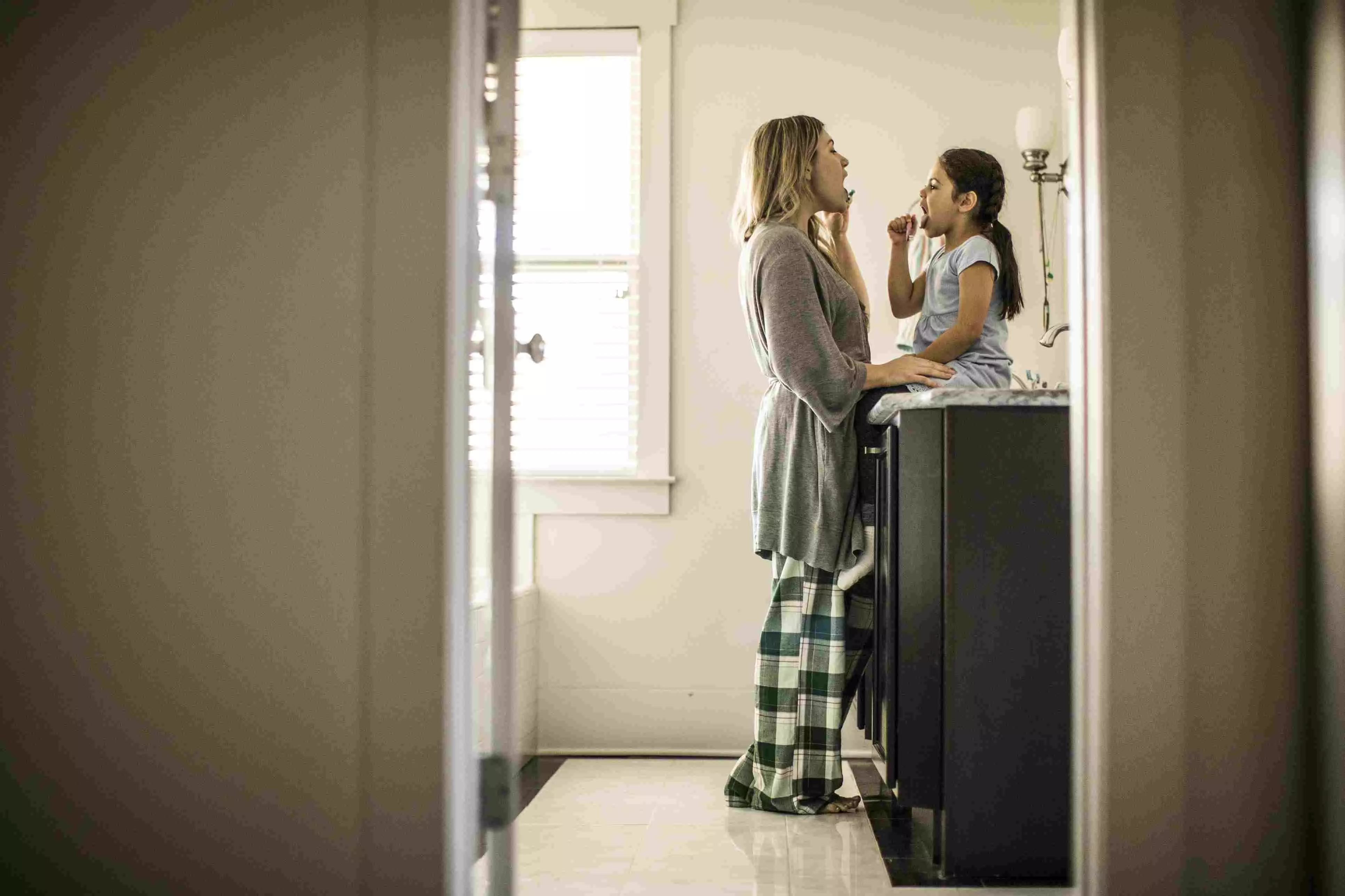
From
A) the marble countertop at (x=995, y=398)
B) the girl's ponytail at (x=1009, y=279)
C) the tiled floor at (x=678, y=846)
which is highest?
the girl's ponytail at (x=1009, y=279)

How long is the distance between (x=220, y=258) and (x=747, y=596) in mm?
2030

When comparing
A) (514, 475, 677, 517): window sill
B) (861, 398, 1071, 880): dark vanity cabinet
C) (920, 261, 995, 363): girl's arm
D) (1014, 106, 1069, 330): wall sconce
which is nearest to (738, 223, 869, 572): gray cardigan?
(920, 261, 995, 363): girl's arm

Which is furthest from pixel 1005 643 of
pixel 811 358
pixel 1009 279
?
pixel 1009 279

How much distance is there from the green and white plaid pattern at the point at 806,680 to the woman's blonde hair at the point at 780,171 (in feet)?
2.43

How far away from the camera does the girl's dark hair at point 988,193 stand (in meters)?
2.66

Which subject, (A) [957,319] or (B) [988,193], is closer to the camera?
(A) [957,319]

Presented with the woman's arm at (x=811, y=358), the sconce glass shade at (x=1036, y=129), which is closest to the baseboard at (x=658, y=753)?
the woman's arm at (x=811, y=358)

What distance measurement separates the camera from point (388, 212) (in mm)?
1315

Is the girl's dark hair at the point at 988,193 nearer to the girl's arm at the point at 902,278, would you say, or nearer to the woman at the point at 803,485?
the girl's arm at the point at 902,278

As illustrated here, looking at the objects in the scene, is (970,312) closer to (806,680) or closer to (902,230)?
(902,230)

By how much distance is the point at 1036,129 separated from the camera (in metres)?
2.95

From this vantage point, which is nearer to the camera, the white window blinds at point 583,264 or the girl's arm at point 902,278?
the girl's arm at point 902,278

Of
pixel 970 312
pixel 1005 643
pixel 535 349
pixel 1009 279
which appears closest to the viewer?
pixel 535 349

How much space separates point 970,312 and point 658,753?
1.44 metres
